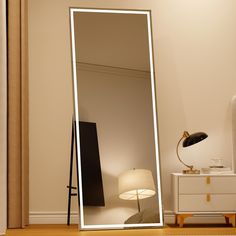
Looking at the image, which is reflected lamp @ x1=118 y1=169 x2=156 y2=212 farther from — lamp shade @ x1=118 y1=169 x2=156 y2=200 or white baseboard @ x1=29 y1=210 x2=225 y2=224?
white baseboard @ x1=29 y1=210 x2=225 y2=224

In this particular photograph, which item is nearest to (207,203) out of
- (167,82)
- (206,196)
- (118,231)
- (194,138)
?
(206,196)

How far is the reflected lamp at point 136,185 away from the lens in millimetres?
4000

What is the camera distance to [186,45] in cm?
463

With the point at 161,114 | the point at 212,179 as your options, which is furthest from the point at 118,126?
the point at 212,179

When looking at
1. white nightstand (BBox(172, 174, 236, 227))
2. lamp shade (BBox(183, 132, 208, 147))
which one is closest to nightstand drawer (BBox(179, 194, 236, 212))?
white nightstand (BBox(172, 174, 236, 227))

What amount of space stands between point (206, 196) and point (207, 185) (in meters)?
0.09

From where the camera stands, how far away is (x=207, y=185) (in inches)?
163

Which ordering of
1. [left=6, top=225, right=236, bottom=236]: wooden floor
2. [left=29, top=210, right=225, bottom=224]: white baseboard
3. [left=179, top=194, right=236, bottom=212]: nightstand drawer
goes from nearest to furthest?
[left=6, top=225, right=236, bottom=236]: wooden floor, [left=179, top=194, right=236, bottom=212]: nightstand drawer, [left=29, top=210, right=225, bottom=224]: white baseboard

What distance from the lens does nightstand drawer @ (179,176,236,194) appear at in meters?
4.13

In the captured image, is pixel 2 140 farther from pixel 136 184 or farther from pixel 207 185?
pixel 207 185

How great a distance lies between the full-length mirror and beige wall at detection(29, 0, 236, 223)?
14.0 inches

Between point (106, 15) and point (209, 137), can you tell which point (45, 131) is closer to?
point (106, 15)

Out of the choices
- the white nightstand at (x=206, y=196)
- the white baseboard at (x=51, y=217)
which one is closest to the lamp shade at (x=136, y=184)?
the white nightstand at (x=206, y=196)

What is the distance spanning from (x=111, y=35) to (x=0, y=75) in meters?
1.13
